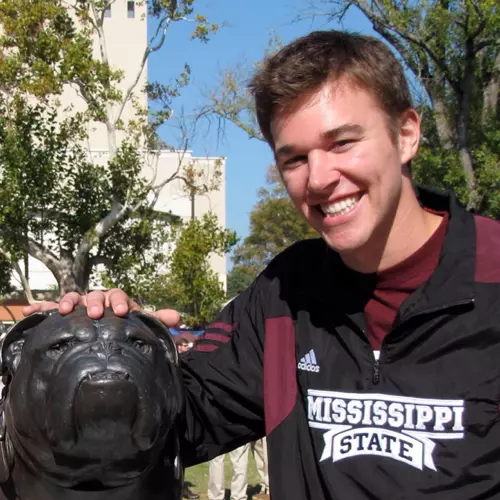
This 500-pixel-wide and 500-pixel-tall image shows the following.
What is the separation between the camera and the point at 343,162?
1677mm

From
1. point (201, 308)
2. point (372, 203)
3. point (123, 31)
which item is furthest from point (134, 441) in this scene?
point (123, 31)

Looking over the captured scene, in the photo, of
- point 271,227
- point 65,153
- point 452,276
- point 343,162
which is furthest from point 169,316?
point 271,227

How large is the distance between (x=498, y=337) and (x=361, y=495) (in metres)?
0.46

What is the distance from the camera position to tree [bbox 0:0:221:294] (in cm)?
1398

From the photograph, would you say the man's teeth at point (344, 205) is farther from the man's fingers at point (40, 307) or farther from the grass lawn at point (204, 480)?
the grass lawn at point (204, 480)

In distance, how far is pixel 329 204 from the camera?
172cm

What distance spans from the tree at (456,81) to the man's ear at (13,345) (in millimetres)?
14091

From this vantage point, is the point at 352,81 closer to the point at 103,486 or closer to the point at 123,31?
the point at 103,486

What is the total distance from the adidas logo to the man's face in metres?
0.28

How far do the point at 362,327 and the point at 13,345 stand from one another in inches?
32.1

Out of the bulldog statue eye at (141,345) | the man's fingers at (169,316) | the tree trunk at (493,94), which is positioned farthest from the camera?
the tree trunk at (493,94)

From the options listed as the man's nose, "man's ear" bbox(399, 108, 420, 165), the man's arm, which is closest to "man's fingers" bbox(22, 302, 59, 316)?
the man's arm

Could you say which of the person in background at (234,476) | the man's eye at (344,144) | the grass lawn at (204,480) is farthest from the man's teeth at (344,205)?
the grass lawn at (204,480)

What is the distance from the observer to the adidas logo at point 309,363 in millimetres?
1848
